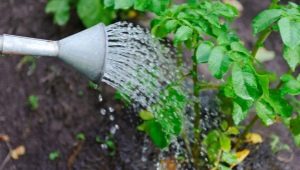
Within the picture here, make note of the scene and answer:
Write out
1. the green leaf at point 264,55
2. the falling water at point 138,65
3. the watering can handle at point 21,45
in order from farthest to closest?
1. the green leaf at point 264,55
2. the falling water at point 138,65
3. the watering can handle at point 21,45

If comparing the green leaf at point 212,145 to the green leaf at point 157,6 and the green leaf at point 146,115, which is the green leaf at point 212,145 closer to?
the green leaf at point 146,115

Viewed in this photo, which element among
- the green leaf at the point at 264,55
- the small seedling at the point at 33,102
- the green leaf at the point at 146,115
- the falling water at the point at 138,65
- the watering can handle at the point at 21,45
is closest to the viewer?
the watering can handle at the point at 21,45

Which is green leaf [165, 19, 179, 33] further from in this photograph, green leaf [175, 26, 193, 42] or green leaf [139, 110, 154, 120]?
green leaf [139, 110, 154, 120]

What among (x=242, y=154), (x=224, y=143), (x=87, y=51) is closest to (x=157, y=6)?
(x=87, y=51)

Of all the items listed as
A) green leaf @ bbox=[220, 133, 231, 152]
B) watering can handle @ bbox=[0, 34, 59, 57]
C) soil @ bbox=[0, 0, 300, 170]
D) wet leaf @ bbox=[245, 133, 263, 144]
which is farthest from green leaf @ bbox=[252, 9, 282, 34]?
soil @ bbox=[0, 0, 300, 170]

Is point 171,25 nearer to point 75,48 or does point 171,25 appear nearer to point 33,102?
point 75,48

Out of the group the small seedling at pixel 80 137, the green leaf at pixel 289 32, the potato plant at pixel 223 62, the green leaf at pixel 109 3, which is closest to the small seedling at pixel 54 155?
the small seedling at pixel 80 137
